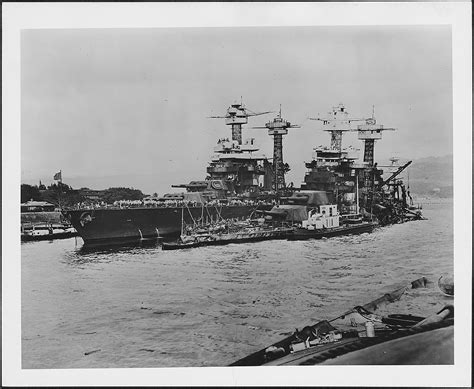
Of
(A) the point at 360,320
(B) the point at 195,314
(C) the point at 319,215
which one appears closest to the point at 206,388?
(B) the point at 195,314

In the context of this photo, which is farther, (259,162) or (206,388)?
(259,162)

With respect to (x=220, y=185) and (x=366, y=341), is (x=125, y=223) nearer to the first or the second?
(x=220, y=185)

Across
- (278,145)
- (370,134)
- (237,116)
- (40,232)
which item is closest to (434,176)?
(370,134)

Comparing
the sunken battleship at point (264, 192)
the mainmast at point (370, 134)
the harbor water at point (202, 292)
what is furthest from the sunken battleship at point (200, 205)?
the mainmast at point (370, 134)

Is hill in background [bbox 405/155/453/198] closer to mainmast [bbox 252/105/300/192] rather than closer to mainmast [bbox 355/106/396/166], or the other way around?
mainmast [bbox 355/106/396/166]

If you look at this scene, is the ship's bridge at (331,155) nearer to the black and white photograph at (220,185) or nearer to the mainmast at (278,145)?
the black and white photograph at (220,185)

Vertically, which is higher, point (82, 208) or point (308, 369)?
point (82, 208)

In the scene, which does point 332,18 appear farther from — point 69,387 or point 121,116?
point 69,387
